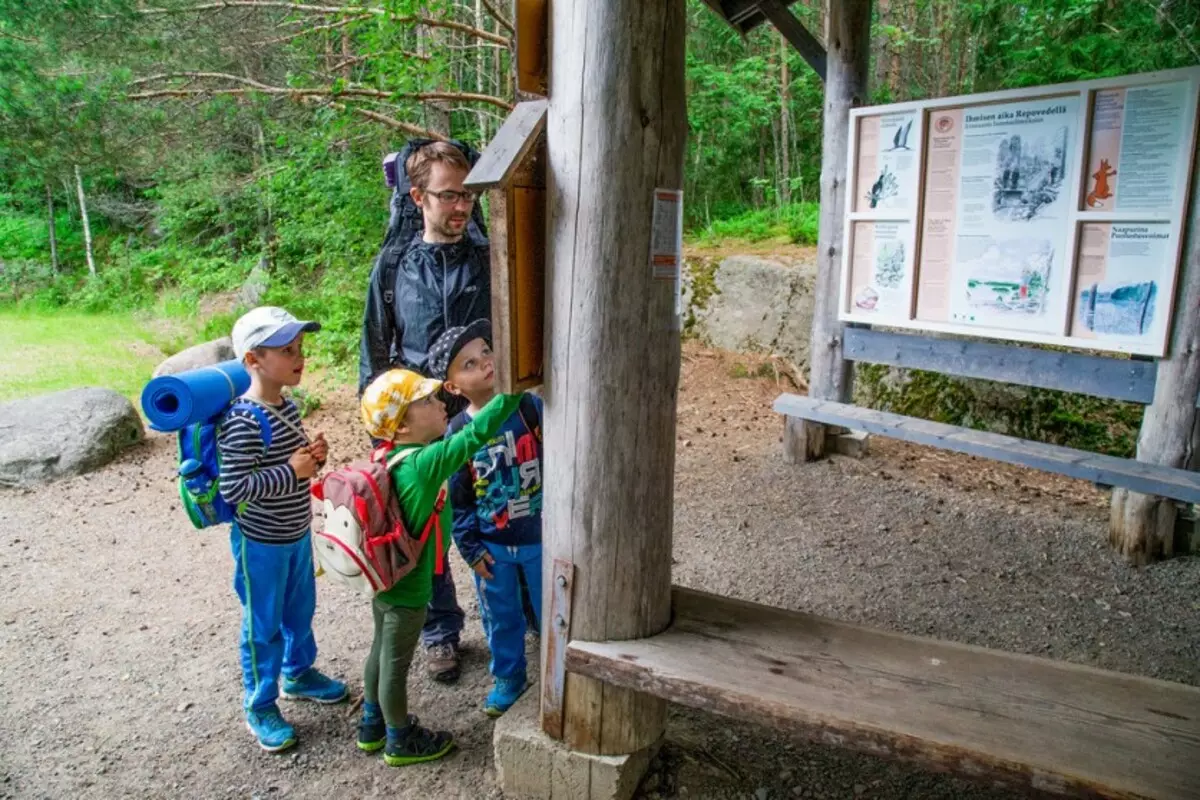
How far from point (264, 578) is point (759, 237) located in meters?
7.68

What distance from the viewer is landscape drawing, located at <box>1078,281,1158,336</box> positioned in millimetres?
4078

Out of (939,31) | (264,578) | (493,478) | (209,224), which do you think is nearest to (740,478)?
(493,478)

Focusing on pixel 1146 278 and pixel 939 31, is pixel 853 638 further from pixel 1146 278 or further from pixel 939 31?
pixel 939 31

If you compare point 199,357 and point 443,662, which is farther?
point 199,357

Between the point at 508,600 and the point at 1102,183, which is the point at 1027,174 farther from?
the point at 508,600

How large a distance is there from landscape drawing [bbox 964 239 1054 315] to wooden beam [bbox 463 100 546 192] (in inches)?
131

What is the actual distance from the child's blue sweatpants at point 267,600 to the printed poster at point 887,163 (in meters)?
3.96

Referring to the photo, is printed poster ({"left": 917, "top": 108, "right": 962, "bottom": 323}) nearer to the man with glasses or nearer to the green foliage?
the green foliage

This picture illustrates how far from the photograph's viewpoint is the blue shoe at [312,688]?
10.4 ft

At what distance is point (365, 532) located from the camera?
7.93ft

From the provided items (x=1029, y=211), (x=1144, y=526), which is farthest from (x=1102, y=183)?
(x=1144, y=526)

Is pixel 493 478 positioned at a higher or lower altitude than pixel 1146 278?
lower

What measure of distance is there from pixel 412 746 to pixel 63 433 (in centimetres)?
513

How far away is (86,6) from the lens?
23.0 ft
